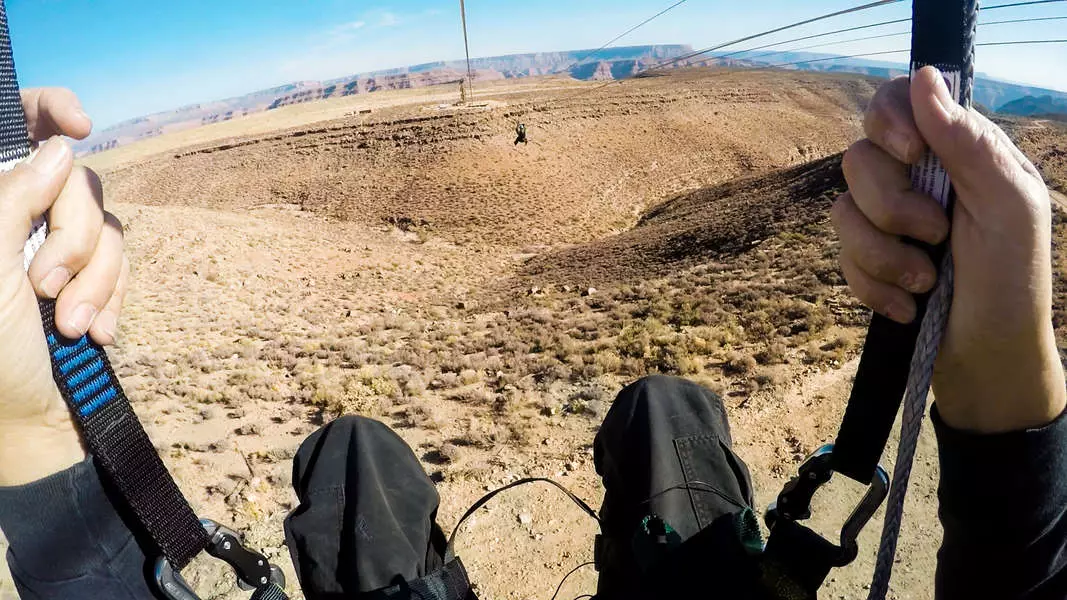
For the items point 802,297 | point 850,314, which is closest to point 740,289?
point 802,297

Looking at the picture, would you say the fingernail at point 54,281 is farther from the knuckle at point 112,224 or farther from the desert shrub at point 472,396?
the desert shrub at point 472,396

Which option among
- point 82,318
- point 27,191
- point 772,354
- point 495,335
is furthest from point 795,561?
point 495,335

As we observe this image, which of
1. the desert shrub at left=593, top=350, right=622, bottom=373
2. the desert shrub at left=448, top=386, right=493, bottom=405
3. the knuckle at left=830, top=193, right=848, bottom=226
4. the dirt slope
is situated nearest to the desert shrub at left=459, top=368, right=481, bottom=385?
the desert shrub at left=448, top=386, right=493, bottom=405

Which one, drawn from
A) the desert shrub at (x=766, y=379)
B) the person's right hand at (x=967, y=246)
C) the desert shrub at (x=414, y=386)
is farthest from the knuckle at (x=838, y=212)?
the desert shrub at (x=414, y=386)

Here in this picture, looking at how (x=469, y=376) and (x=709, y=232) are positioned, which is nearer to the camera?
(x=469, y=376)

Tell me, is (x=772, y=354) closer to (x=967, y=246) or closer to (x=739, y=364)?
(x=739, y=364)

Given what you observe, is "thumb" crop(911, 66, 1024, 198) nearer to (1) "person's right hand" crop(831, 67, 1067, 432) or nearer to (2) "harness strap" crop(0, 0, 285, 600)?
(1) "person's right hand" crop(831, 67, 1067, 432)
